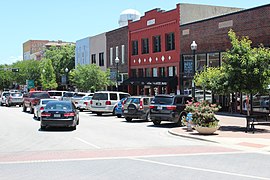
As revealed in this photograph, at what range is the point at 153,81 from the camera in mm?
42750

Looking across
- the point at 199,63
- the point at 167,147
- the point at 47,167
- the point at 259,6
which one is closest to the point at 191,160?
the point at 167,147

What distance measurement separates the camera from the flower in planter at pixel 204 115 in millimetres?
19203

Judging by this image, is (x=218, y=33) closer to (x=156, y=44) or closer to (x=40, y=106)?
(x=156, y=44)

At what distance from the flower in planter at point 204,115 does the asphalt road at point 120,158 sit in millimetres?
1441

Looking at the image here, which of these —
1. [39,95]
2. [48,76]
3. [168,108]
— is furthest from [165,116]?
[48,76]

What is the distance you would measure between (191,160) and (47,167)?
4131 millimetres

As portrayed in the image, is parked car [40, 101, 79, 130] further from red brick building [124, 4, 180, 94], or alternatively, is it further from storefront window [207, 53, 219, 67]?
red brick building [124, 4, 180, 94]

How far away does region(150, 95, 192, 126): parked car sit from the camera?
75.3ft

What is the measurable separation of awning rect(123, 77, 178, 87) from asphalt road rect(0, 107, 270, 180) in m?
21.1

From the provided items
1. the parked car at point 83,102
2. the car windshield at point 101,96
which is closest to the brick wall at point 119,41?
the parked car at point 83,102

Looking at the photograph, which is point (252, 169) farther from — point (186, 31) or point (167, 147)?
point (186, 31)

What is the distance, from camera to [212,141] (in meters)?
17.1

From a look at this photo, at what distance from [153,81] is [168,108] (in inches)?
782

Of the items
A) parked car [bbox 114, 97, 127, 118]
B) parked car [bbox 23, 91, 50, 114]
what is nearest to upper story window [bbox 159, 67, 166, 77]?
Result: parked car [bbox 23, 91, 50, 114]
